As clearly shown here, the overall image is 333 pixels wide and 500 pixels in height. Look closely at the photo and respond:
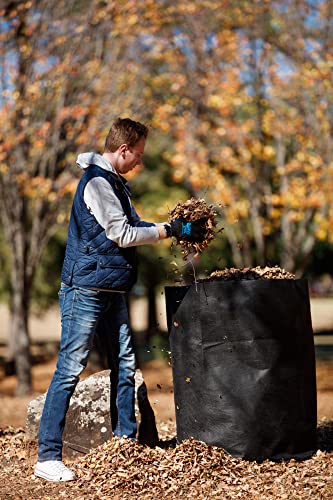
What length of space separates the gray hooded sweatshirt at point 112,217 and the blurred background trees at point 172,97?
5.07 m

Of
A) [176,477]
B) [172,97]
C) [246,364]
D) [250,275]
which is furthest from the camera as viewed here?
[172,97]

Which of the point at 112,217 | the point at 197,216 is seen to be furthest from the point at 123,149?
the point at 197,216

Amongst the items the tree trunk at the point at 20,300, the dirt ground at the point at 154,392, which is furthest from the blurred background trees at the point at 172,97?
the dirt ground at the point at 154,392

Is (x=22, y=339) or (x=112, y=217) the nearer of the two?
(x=112, y=217)

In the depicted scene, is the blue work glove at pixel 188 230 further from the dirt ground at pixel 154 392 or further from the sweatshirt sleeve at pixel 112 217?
the dirt ground at pixel 154 392

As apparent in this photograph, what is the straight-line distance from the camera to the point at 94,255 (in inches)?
159

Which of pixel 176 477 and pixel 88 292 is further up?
pixel 88 292

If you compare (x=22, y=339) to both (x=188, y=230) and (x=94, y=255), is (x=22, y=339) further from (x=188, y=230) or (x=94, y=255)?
(x=188, y=230)

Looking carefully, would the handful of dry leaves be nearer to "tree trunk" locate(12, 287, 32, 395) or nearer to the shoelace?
the shoelace

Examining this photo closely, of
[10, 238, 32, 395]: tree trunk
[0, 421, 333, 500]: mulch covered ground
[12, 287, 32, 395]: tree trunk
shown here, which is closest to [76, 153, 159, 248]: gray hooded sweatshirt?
[0, 421, 333, 500]: mulch covered ground

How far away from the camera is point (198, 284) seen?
4113mm

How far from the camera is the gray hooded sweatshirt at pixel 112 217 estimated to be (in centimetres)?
400

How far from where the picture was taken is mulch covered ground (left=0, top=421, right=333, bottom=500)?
381cm

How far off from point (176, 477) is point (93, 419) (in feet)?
2.89
